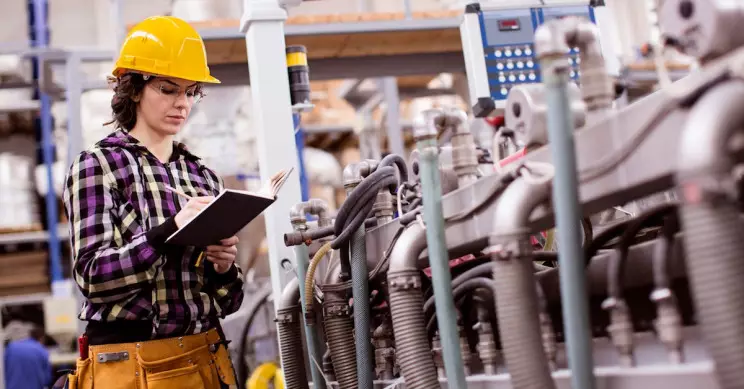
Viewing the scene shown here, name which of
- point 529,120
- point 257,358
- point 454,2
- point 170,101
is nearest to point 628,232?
point 529,120

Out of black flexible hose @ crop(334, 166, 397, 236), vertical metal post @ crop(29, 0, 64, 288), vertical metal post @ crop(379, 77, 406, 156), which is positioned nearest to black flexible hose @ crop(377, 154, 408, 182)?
black flexible hose @ crop(334, 166, 397, 236)

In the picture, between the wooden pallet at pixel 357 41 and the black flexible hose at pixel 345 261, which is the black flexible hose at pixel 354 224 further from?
the wooden pallet at pixel 357 41

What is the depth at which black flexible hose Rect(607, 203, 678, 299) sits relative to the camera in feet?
3.84

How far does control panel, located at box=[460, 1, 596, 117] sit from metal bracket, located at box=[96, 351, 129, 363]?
1.39 metres

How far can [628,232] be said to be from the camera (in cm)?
124

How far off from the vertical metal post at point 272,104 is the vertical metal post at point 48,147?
469cm

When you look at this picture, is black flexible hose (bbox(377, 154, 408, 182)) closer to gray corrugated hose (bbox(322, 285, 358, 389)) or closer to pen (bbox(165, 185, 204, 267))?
gray corrugated hose (bbox(322, 285, 358, 389))

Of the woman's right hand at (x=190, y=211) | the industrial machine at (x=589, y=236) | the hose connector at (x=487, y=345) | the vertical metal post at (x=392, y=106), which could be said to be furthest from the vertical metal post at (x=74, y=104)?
the hose connector at (x=487, y=345)

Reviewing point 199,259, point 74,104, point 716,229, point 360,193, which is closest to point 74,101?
point 74,104

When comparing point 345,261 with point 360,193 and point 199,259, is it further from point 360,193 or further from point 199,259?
point 199,259

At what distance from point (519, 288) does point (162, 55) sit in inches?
44.5

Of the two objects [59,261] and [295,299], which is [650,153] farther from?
[59,261]

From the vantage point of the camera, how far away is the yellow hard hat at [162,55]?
6.46 ft

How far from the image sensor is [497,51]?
2852 millimetres
